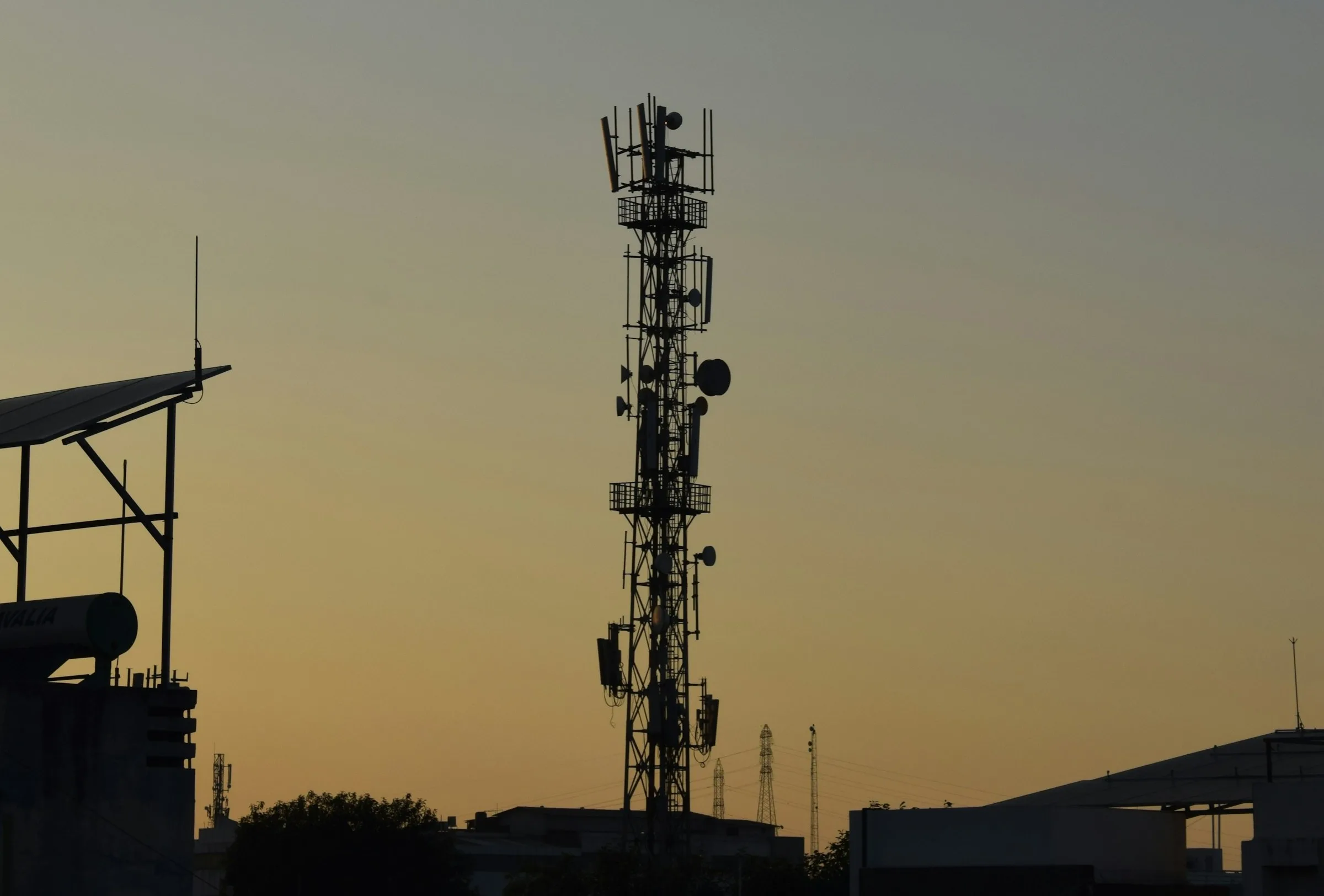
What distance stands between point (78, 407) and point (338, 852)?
68.0 metres

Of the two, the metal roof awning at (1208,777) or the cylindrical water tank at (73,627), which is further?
the metal roof awning at (1208,777)

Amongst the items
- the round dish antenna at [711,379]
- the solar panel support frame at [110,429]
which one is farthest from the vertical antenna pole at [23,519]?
the round dish antenna at [711,379]

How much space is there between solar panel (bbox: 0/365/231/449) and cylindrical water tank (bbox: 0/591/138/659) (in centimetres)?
430

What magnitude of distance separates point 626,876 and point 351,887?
41.3 metres

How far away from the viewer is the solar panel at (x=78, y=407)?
6369 cm

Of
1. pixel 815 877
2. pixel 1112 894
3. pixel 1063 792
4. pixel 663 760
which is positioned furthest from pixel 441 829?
pixel 1112 894

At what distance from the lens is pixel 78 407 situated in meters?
66.6

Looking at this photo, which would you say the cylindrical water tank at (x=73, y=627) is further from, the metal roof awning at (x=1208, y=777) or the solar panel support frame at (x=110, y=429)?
the metal roof awning at (x=1208, y=777)

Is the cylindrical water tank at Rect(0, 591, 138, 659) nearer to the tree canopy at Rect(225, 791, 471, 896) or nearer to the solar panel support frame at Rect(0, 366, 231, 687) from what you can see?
the solar panel support frame at Rect(0, 366, 231, 687)

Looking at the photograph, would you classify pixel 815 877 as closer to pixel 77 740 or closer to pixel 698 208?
pixel 698 208

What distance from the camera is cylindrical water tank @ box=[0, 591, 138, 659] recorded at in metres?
61.7

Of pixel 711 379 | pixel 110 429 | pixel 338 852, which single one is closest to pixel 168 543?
pixel 110 429

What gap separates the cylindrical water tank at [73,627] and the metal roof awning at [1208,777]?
95.3ft

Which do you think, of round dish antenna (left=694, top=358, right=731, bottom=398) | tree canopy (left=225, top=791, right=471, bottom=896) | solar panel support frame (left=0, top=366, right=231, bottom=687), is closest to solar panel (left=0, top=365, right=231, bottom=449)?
solar panel support frame (left=0, top=366, right=231, bottom=687)
